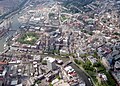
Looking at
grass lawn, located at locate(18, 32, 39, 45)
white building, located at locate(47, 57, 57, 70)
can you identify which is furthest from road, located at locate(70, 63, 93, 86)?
grass lawn, located at locate(18, 32, 39, 45)

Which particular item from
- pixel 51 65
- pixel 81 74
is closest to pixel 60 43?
pixel 51 65

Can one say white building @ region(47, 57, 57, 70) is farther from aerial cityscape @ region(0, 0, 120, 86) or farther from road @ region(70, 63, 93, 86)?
road @ region(70, 63, 93, 86)

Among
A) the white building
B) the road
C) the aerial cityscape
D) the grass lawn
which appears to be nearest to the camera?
the road

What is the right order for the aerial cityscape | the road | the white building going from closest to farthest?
the road, the aerial cityscape, the white building

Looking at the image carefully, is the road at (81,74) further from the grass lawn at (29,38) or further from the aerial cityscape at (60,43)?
the grass lawn at (29,38)

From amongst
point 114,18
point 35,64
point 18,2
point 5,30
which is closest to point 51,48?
point 35,64

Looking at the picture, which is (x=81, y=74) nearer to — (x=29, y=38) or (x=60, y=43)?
(x=60, y=43)

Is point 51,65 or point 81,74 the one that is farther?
point 51,65

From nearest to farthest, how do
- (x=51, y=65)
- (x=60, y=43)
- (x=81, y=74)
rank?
(x=81, y=74) → (x=51, y=65) → (x=60, y=43)

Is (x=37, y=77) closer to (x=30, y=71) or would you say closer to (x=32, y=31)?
(x=30, y=71)
